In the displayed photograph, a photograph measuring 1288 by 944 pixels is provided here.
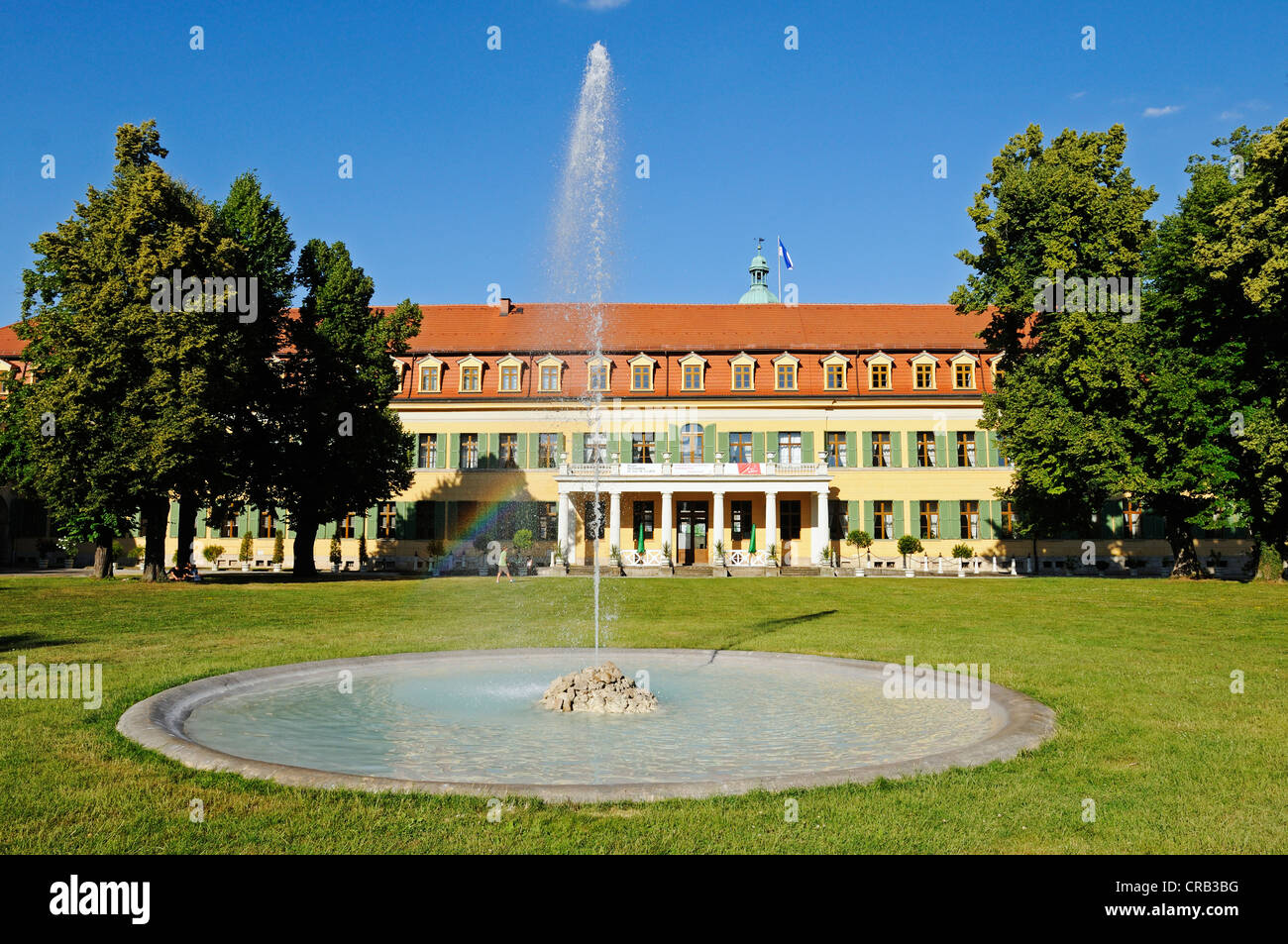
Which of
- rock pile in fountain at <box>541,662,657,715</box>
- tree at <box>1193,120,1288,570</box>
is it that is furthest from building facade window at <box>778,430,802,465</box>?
rock pile in fountain at <box>541,662,657,715</box>

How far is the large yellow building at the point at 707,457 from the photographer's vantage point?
136ft

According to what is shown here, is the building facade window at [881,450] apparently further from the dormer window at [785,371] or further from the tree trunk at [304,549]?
the tree trunk at [304,549]

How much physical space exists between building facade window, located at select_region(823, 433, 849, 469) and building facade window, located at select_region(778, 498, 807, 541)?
2.51 meters

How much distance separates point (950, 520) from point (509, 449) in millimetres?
21007

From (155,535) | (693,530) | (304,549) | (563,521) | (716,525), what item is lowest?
(304,549)

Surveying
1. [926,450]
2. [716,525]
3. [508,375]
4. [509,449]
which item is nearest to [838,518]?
[926,450]

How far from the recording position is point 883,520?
4247 centimetres

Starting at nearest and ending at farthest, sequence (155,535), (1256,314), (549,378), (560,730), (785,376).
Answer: (560,730), (1256,314), (155,535), (785,376), (549,378)

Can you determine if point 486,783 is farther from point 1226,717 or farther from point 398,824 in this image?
point 1226,717

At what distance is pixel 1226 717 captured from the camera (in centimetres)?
848

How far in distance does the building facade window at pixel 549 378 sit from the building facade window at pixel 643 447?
454cm

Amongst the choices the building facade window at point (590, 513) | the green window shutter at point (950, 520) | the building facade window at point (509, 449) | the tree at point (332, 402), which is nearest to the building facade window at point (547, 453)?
the building facade window at point (509, 449)

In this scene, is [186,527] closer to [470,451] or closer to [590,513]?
[470,451]
